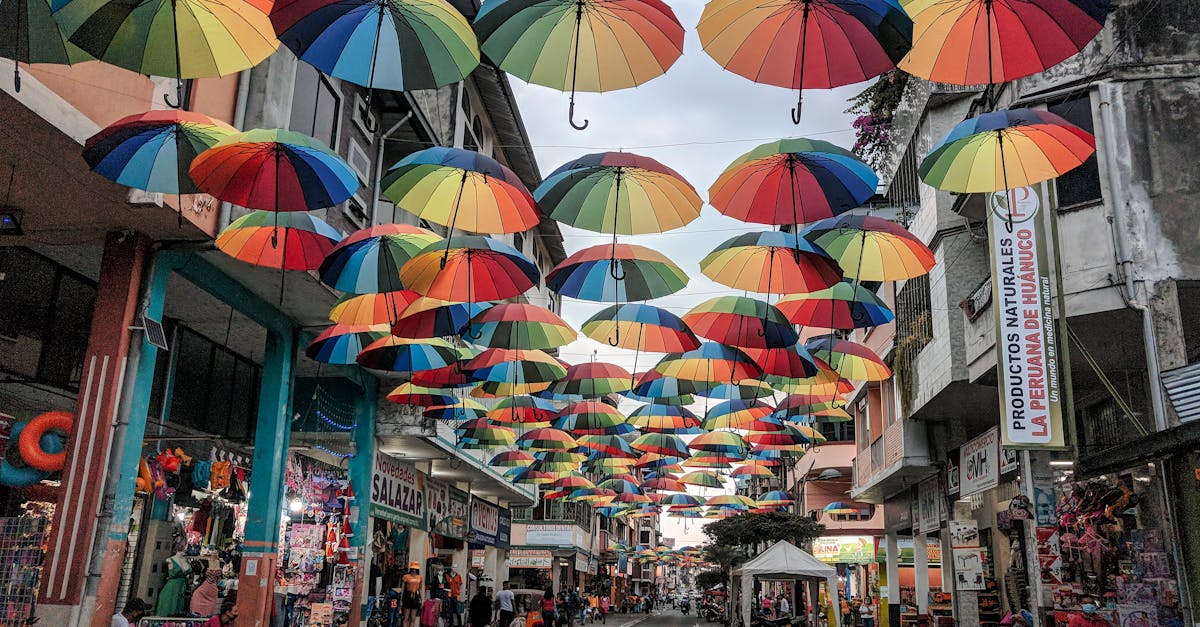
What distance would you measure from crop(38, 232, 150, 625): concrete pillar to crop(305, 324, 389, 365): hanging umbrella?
3.05 metres

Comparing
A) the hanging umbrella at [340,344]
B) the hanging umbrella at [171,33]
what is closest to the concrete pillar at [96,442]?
the hanging umbrella at [340,344]

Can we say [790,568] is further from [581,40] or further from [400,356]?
[581,40]

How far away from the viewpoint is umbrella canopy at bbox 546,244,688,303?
10.8 meters

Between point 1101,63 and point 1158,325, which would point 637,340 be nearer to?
point 1158,325

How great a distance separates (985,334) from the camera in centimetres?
1395

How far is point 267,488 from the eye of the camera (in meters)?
14.0

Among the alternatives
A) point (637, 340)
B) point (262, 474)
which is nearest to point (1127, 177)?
point (637, 340)

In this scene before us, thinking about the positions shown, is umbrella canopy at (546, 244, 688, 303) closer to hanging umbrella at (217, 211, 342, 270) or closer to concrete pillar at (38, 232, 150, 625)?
hanging umbrella at (217, 211, 342, 270)

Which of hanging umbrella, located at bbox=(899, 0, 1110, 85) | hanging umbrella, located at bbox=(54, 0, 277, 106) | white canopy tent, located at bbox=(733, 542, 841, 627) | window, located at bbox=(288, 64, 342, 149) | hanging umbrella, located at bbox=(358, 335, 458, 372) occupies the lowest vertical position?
white canopy tent, located at bbox=(733, 542, 841, 627)

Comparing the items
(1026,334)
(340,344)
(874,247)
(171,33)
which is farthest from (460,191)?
(1026,334)

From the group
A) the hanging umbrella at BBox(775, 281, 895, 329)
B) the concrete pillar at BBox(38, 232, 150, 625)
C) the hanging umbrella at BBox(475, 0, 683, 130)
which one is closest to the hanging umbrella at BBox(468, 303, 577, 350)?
the hanging umbrella at BBox(775, 281, 895, 329)

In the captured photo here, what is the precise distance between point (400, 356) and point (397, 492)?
10.1 metres

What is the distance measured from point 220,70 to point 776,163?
5.17m

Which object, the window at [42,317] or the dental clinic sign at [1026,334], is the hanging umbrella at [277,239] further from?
the dental clinic sign at [1026,334]
